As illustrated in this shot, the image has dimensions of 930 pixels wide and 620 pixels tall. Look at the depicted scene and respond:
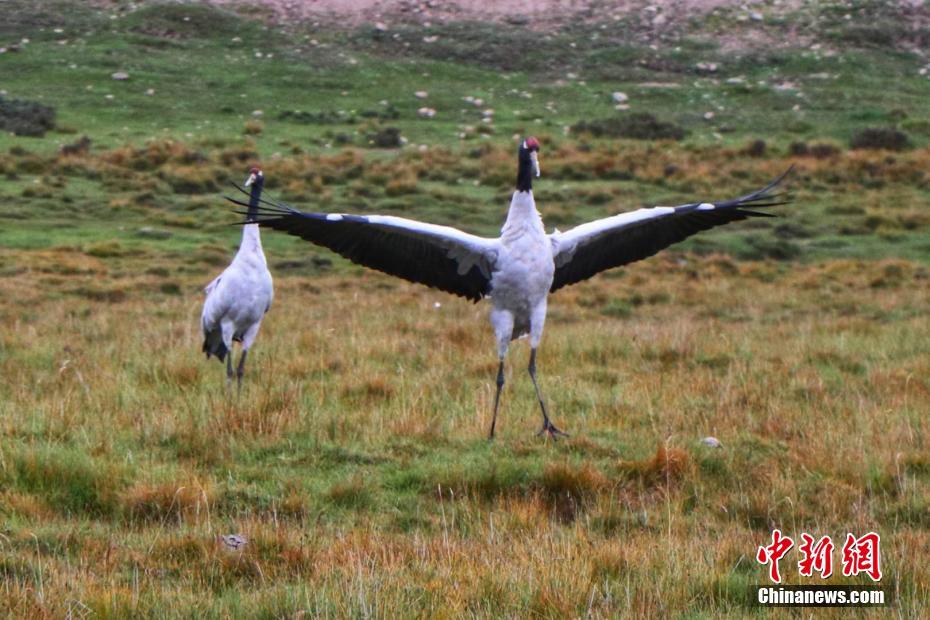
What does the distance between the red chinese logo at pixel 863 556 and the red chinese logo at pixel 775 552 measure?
10.4 inches

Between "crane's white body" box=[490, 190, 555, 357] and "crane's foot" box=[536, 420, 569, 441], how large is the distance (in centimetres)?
104

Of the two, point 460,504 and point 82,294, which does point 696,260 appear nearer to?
point 82,294

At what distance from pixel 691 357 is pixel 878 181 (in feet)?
46.2

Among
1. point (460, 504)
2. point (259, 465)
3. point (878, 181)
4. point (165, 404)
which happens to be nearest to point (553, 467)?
point (460, 504)

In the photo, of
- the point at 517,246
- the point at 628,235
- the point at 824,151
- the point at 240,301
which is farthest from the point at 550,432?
the point at 824,151

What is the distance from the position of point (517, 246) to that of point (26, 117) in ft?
69.9

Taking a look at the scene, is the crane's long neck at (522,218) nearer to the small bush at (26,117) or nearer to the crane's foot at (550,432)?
the crane's foot at (550,432)

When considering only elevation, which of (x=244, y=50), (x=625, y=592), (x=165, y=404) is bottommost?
(x=244, y=50)

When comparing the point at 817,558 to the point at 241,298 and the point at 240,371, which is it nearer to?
the point at 240,371

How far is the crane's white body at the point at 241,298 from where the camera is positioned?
10938mm

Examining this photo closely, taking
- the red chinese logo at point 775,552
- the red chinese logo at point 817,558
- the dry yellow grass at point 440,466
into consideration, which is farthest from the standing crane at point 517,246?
the red chinese logo at point 817,558

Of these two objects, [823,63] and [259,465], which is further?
[823,63]

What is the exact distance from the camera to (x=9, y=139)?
86.6 feet

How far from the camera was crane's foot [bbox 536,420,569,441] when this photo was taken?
8.44 metres
